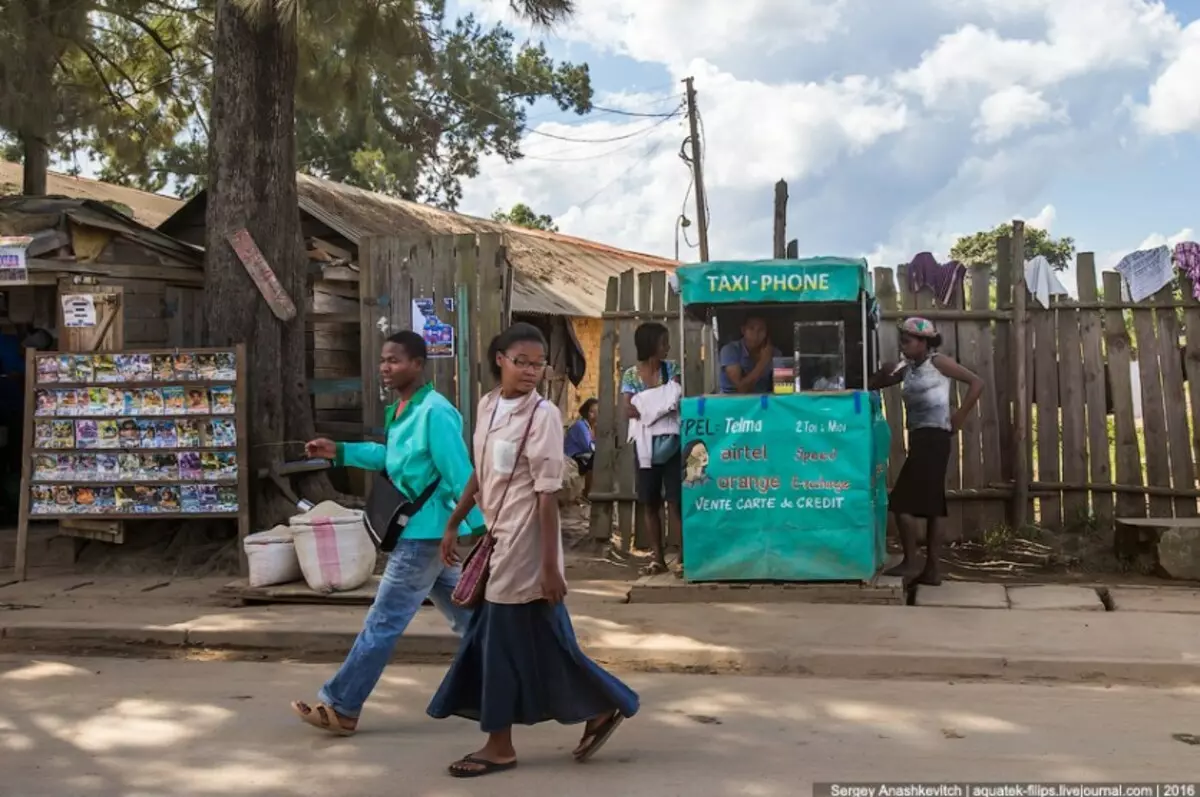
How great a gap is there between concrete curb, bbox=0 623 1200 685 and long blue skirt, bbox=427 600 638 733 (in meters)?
1.86

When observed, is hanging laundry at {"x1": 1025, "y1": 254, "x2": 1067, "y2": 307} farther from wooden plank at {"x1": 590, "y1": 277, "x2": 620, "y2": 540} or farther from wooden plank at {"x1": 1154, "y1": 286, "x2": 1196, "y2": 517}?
wooden plank at {"x1": 590, "y1": 277, "x2": 620, "y2": 540}

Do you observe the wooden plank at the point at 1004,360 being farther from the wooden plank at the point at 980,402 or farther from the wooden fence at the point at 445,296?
the wooden fence at the point at 445,296

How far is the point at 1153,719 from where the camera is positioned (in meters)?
5.05

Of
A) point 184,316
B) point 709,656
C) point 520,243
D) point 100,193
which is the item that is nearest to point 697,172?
point 520,243

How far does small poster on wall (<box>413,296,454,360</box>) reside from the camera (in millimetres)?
9500

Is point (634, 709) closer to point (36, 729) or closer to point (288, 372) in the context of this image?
point (36, 729)

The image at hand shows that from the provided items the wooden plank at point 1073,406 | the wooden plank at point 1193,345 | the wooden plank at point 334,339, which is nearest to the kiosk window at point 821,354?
the wooden plank at point 1073,406

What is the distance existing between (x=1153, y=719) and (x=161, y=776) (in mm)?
4083

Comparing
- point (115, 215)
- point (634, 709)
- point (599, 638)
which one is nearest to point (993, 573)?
point (599, 638)

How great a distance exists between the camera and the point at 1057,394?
8789 millimetres

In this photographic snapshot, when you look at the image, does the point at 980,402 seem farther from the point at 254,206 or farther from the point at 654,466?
the point at 254,206

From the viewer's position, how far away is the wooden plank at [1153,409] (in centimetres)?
855

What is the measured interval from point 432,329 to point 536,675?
5.48m

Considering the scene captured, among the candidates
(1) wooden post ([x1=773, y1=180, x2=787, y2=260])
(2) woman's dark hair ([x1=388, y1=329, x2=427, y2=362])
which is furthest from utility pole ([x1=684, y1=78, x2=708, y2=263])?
(2) woman's dark hair ([x1=388, y1=329, x2=427, y2=362])
